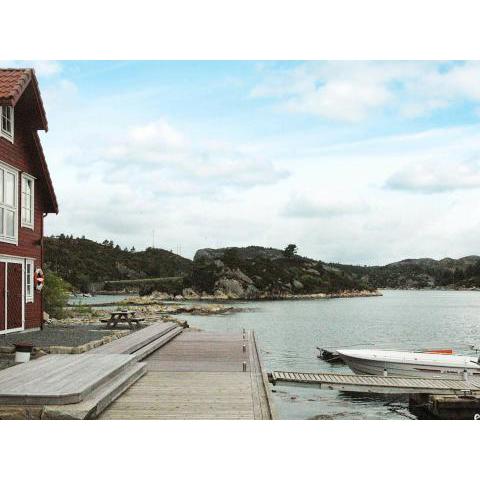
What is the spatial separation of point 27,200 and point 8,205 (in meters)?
2.35

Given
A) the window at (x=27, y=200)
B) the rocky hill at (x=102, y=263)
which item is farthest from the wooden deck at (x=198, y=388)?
the rocky hill at (x=102, y=263)

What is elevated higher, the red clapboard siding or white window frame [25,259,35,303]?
the red clapboard siding

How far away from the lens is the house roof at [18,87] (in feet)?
54.5

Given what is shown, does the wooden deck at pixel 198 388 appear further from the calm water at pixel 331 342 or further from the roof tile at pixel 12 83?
the roof tile at pixel 12 83

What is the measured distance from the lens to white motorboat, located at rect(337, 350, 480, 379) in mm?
25875

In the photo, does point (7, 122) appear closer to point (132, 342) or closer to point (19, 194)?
point (19, 194)

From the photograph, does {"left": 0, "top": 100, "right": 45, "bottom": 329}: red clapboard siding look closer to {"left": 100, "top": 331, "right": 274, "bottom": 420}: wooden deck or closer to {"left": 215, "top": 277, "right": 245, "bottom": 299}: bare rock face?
{"left": 100, "top": 331, "right": 274, "bottom": 420}: wooden deck

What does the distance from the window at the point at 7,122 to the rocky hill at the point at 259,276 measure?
130781 mm

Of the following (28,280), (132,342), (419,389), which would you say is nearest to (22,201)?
(28,280)

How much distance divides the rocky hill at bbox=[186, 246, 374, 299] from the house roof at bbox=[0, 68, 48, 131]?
5105 inches

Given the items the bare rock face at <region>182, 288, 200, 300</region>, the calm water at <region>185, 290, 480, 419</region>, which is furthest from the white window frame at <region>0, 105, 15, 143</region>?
the bare rock face at <region>182, 288, 200, 300</region>
